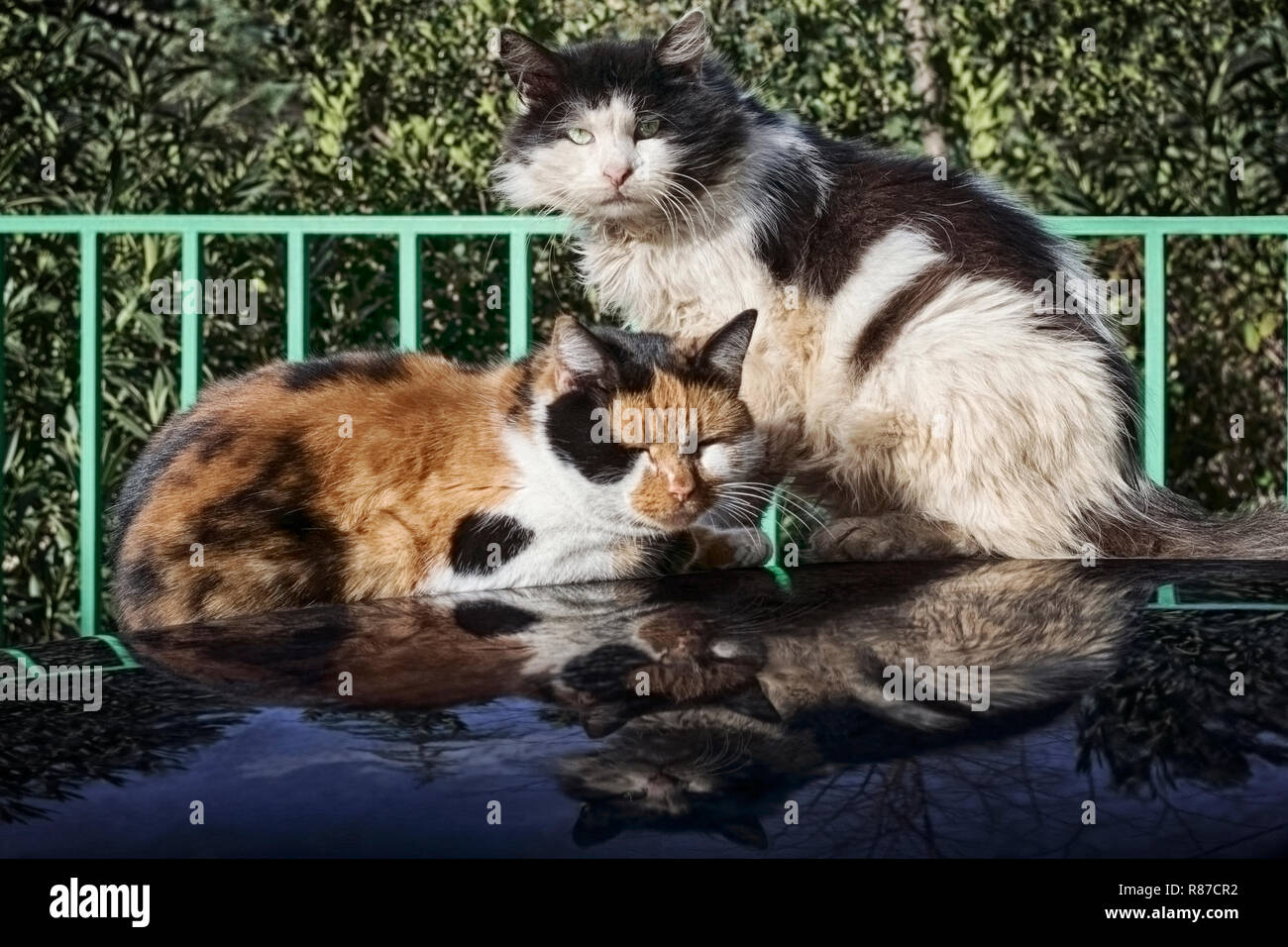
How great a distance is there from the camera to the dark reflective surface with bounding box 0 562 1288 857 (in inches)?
41.2

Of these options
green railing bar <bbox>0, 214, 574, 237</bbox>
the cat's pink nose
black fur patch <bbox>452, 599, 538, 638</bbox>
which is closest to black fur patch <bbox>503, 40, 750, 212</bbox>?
the cat's pink nose

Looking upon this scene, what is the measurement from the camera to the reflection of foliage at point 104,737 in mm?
1167

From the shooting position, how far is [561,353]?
246 centimetres

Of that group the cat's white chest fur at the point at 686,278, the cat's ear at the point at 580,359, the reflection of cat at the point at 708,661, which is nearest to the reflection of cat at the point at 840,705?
the reflection of cat at the point at 708,661

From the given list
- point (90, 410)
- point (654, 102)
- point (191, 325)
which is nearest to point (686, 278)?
point (654, 102)

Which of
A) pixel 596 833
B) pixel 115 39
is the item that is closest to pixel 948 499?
pixel 596 833

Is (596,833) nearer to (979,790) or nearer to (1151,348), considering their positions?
(979,790)

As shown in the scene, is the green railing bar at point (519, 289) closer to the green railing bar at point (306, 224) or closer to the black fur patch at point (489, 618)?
the green railing bar at point (306, 224)

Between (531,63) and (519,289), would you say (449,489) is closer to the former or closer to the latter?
(531,63)

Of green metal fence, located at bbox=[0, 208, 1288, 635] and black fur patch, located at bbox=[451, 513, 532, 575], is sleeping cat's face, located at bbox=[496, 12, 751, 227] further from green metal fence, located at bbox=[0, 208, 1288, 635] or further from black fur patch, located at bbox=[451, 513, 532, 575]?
black fur patch, located at bbox=[451, 513, 532, 575]

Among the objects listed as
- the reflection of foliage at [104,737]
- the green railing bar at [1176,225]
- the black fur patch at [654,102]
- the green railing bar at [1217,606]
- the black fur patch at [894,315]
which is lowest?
the reflection of foliage at [104,737]

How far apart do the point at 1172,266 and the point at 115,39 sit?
13.3 feet

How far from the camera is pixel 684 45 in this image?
3164 mm

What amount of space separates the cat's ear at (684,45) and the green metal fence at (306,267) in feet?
2.01
